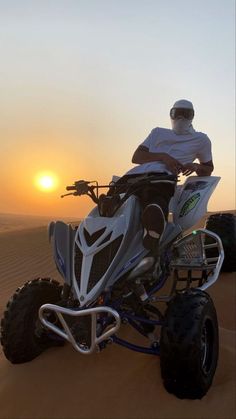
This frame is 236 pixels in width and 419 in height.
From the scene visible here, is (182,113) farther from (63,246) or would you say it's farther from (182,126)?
(63,246)

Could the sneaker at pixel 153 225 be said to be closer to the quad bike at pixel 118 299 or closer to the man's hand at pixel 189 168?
the quad bike at pixel 118 299

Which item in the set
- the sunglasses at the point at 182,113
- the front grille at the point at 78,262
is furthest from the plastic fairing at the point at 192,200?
the front grille at the point at 78,262

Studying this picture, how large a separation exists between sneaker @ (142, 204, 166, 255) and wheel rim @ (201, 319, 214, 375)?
28.0 inches

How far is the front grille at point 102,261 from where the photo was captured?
4.09m

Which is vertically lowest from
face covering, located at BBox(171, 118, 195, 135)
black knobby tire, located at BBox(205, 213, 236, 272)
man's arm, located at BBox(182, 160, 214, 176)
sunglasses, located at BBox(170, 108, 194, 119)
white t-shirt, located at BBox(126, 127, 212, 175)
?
black knobby tire, located at BBox(205, 213, 236, 272)

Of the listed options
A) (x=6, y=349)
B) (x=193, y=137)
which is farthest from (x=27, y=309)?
(x=193, y=137)

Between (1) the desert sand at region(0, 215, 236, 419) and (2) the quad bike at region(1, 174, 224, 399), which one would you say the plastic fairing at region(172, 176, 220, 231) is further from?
(1) the desert sand at region(0, 215, 236, 419)

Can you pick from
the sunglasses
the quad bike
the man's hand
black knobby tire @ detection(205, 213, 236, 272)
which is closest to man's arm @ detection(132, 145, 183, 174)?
the man's hand

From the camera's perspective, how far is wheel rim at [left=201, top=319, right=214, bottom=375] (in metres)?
4.07

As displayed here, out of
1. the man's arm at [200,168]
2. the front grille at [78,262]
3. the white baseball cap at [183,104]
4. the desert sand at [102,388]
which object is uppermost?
the white baseball cap at [183,104]

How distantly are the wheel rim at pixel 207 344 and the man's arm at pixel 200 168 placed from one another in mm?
1916

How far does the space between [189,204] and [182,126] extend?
0.84 metres

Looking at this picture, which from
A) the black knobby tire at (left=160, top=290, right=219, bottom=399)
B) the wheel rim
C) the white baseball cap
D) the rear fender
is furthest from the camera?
the white baseball cap

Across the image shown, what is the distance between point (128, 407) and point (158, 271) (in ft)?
3.86
